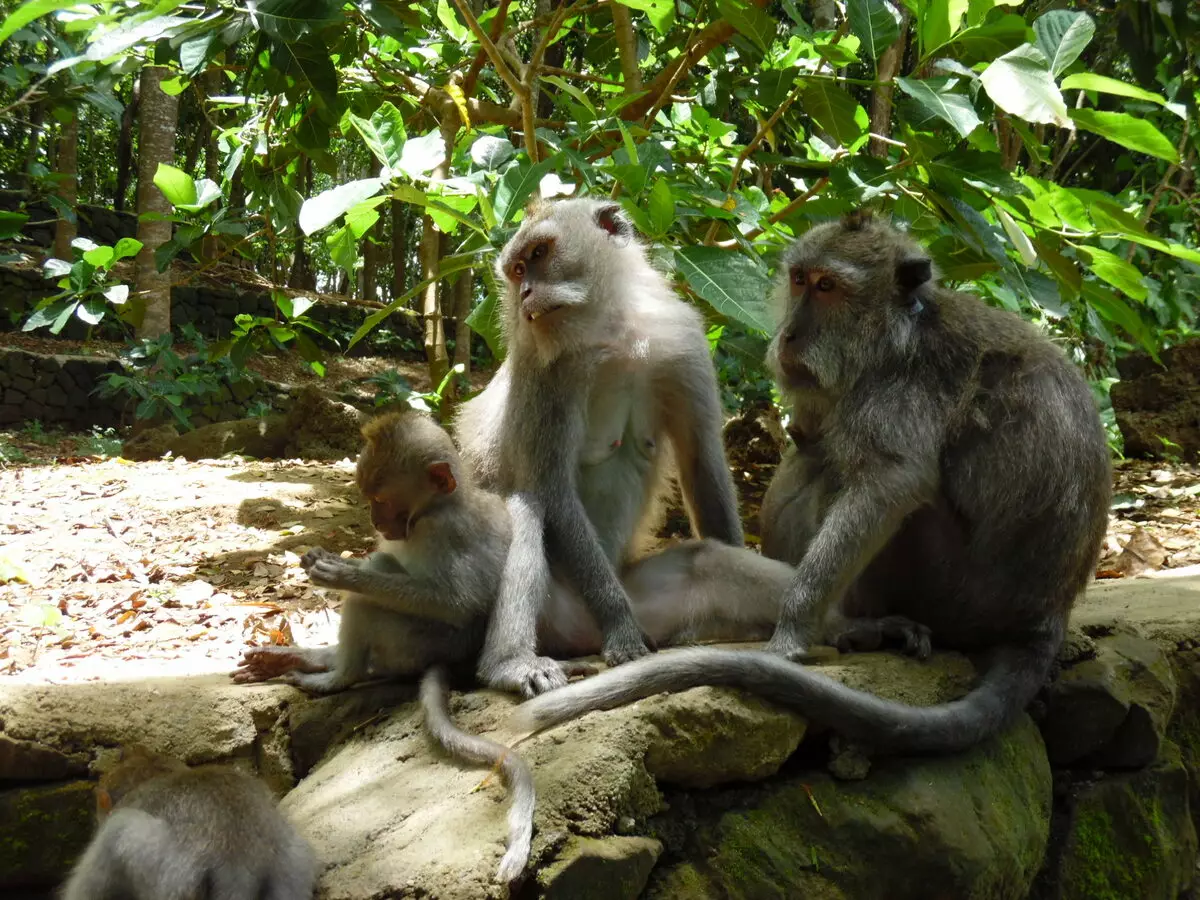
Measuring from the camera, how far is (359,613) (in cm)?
368

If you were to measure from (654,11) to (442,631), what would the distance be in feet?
11.1

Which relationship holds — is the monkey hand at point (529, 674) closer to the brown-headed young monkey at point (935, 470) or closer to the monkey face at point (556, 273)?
the brown-headed young monkey at point (935, 470)

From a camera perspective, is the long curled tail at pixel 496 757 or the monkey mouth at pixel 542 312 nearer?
the long curled tail at pixel 496 757

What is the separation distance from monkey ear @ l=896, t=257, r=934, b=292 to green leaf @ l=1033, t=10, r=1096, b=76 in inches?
33.5

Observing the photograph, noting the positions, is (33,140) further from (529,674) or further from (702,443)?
(529,674)

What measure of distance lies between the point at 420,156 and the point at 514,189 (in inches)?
16.8

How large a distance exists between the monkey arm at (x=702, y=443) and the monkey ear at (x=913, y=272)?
2.83 feet

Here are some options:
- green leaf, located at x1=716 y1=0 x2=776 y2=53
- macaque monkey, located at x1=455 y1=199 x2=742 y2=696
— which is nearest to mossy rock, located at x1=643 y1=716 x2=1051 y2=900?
macaque monkey, located at x1=455 y1=199 x2=742 y2=696

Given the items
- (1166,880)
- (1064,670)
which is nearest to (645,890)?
(1064,670)

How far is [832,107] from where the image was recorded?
4.37 metres

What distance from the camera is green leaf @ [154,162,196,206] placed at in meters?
4.82

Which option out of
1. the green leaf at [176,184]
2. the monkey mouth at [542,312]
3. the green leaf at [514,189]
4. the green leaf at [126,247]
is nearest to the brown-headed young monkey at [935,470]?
the monkey mouth at [542,312]

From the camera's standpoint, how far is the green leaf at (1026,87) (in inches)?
129

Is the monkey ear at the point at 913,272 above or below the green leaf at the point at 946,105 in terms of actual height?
below
